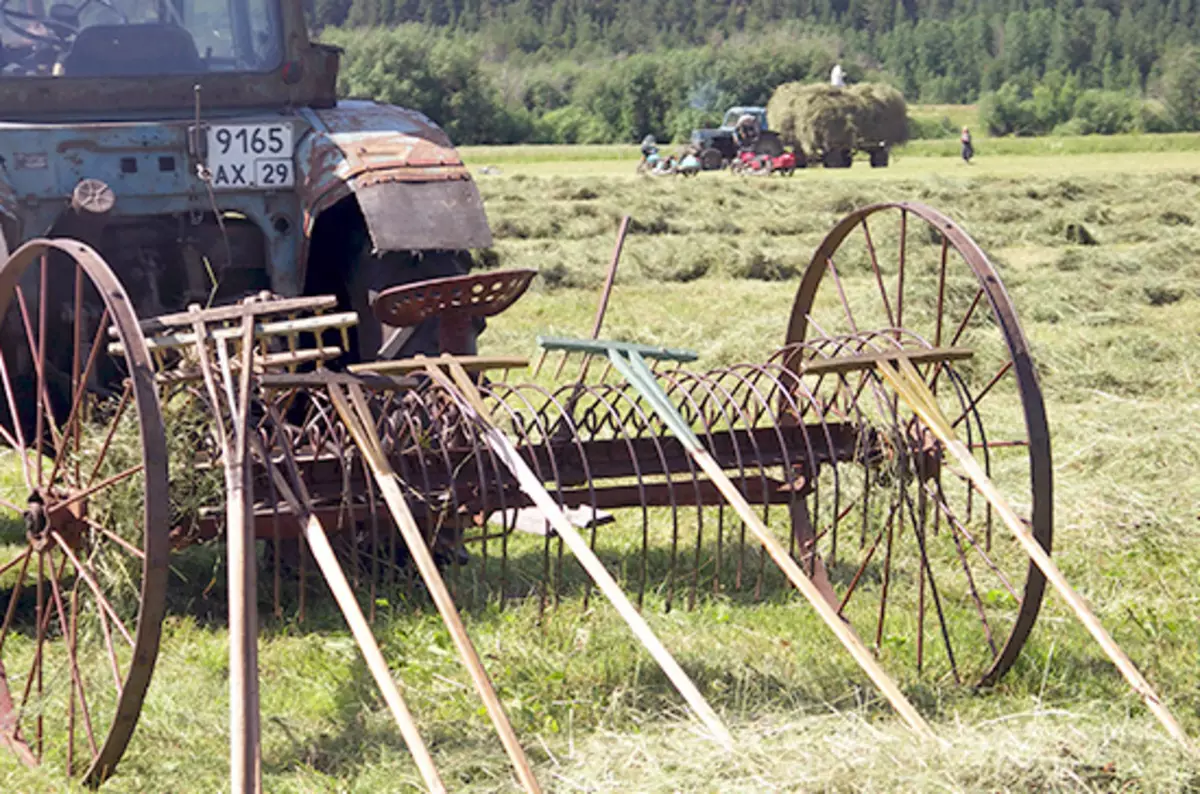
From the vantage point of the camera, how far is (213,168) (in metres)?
5.48

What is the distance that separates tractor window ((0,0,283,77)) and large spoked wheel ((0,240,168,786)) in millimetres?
937

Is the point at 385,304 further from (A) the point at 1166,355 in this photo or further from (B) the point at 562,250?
(B) the point at 562,250

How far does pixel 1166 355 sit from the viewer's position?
850 centimetres

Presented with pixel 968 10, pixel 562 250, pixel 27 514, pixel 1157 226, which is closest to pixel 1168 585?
pixel 27 514

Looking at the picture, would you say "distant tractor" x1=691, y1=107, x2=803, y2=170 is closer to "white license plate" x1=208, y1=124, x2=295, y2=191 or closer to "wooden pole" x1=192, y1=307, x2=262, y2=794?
"white license plate" x1=208, y1=124, x2=295, y2=191

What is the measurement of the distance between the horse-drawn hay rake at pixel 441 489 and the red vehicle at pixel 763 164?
2555 centimetres

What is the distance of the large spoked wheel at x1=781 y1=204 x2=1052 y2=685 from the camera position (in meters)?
4.00

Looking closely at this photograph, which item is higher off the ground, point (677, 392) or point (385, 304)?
point (385, 304)

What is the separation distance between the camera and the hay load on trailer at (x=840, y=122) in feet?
115

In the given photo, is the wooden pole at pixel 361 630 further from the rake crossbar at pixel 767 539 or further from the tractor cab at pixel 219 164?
the tractor cab at pixel 219 164

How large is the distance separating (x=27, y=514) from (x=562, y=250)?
9.92 m

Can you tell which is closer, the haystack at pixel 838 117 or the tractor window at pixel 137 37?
the tractor window at pixel 137 37

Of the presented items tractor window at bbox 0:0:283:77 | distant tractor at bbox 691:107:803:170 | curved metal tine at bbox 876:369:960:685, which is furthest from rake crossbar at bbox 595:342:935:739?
distant tractor at bbox 691:107:803:170

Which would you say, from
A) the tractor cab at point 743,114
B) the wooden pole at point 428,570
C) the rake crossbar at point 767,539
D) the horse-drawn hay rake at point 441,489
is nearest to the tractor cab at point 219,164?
the horse-drawn hay rake at point 441,489
